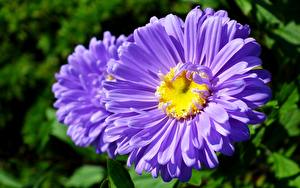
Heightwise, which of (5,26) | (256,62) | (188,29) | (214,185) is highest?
(5,26)

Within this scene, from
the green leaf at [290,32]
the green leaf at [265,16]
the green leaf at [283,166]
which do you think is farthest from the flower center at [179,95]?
the green leaf at [290,32]

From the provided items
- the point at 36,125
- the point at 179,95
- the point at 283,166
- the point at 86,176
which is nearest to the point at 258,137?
the point at 283,166

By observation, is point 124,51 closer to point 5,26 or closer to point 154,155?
point 154,155

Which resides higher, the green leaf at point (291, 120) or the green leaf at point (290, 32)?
the green leaf at point (290, 32)

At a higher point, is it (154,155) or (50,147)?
(50,147)

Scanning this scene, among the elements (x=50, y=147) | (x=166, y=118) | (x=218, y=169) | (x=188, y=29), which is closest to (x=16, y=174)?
(x=50, y=147)

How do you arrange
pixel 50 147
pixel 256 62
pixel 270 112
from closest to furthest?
1. pixel 256 62
2. pixel 270 112
3. pixel 50 147

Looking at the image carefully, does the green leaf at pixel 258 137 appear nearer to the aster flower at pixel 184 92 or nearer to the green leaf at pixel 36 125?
the aster flower at pixel 184 92

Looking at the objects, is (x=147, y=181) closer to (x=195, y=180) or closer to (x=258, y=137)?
(x=195, y=180)
